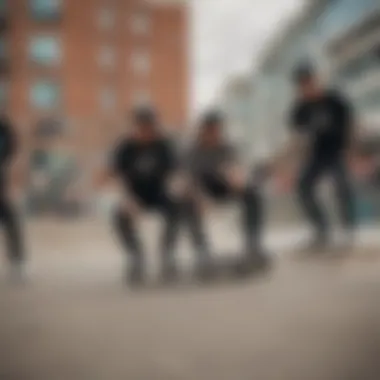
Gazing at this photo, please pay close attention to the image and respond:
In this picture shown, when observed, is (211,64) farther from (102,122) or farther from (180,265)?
(180,265)

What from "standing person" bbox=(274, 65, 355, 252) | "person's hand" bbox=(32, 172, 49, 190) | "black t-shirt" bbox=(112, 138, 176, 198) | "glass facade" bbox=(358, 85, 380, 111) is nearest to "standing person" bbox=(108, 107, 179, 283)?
"black t-shirt" bbox=(112, 138, 176, 198)

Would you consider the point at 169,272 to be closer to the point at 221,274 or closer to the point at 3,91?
the point at 221,274

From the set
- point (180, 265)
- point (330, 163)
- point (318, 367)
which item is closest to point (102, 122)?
point (180, 265)

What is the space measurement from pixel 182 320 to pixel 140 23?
1.49 feet

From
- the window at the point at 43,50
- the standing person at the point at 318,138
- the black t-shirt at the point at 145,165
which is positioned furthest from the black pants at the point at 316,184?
the window at the point at 43,50

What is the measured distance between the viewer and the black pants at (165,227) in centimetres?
104

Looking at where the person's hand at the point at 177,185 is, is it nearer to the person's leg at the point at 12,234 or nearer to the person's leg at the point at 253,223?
the person's leg at the point at 253,223

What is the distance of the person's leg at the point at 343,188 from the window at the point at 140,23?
0.35 meters

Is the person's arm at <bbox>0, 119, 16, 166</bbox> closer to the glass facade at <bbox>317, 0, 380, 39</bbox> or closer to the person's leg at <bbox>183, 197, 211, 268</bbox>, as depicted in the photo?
the person's leg at <bbox>183, 197, 211, 268</bbox>

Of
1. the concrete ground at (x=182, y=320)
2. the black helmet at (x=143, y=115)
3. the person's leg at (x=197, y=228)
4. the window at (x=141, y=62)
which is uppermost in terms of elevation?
the window at (x=141, y=62)

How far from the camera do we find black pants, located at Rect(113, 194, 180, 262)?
104 centimetres

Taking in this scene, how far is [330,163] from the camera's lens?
1.07 m

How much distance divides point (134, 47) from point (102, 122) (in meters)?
0.12

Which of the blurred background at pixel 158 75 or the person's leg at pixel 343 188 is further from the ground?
the blurred background at pixel 158 75
